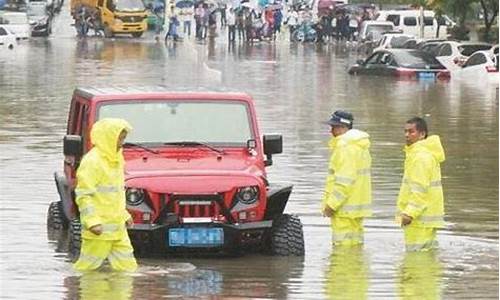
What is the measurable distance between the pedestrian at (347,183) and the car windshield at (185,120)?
0.81 metres

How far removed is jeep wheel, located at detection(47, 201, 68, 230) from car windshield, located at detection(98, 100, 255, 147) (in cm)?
167

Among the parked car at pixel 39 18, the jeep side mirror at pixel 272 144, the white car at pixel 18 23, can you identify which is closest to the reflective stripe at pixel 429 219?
the jeep side mirror at pixel 272 144

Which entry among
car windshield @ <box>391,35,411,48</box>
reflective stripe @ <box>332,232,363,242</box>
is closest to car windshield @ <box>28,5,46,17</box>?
car windshield @ <box>391,35,411,48</box>

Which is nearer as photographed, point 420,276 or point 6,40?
point 420,276

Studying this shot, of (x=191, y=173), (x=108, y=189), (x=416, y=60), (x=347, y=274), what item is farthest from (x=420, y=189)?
(x=416, y=60)

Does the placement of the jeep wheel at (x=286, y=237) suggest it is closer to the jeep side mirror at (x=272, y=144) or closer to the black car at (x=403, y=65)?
the jeep side mirror at (x=272, y=144)

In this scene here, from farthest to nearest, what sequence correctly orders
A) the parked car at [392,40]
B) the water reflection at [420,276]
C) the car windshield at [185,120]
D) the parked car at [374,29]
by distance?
the parked car at [374,29]
the parked car at [392,40]
the car windshield at [185,120]
the water reflection at [420,276]

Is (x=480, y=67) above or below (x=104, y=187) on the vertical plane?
below

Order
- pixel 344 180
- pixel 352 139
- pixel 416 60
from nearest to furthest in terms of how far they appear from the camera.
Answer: pixel 344 180 → pixel 352 139 → pixel 416 60

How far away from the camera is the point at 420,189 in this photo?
48.4ft

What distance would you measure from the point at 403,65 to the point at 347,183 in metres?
37.6

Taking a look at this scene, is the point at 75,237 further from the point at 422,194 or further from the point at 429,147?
the point at 429,147

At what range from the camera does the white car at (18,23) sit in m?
80.1

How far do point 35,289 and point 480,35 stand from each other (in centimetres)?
6089
